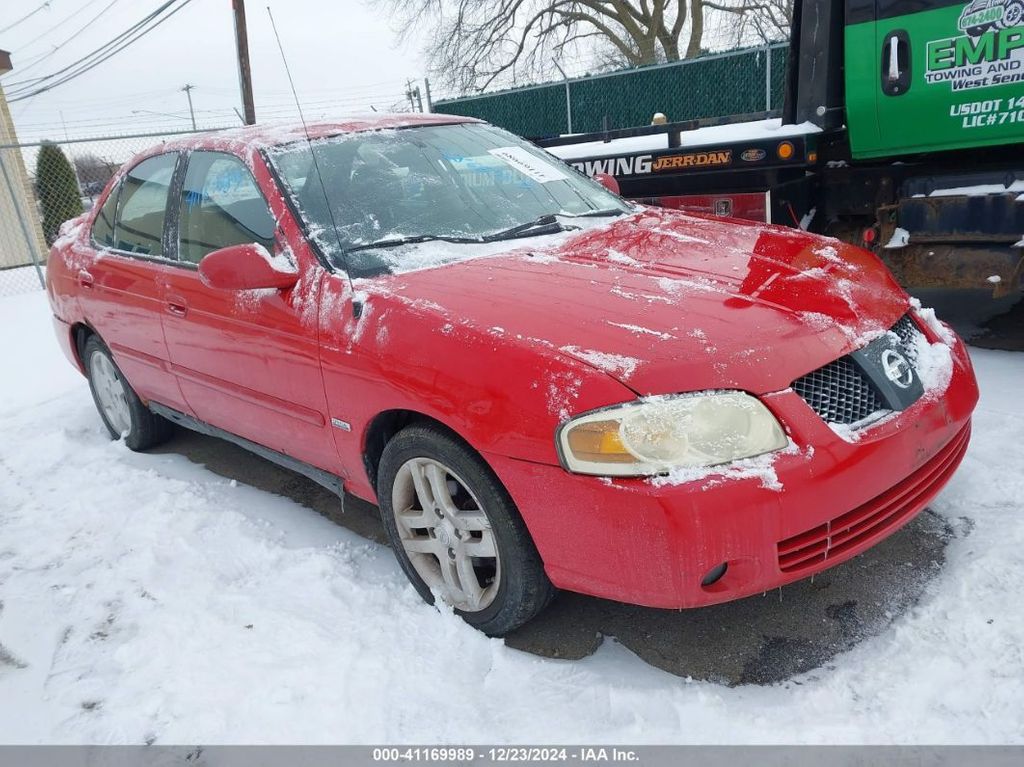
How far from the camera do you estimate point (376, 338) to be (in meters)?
2.51

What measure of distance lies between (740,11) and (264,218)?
23923 millimetres

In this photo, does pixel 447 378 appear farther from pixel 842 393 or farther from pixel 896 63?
pixel 896 63

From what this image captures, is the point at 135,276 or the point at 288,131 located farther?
the point at 135,276

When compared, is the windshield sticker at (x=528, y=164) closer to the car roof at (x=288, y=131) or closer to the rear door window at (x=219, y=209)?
the car roof at (x=288, y=131)

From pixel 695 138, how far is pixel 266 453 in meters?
3.89

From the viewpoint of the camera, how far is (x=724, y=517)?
1.97 metres

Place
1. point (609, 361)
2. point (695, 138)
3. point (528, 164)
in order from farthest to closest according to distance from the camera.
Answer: point (695, 138)
point (528, 164)
point (609, 361)

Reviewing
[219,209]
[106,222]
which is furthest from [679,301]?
[106,222]

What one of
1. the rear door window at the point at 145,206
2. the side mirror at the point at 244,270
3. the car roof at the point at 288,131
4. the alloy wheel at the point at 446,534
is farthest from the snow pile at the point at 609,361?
the rear door window at the point at 145,206

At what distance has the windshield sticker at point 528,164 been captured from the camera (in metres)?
3.56

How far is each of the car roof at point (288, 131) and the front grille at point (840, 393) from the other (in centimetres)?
223

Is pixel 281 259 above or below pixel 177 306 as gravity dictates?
above

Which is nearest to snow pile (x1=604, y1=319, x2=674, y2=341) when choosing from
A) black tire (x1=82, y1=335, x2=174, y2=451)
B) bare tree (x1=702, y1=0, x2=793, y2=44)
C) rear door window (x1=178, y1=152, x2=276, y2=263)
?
rear door window (x1=178, y1=152, x2=276, y2=263)

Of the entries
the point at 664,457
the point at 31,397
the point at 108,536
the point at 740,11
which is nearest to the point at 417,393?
the point at 664,457
